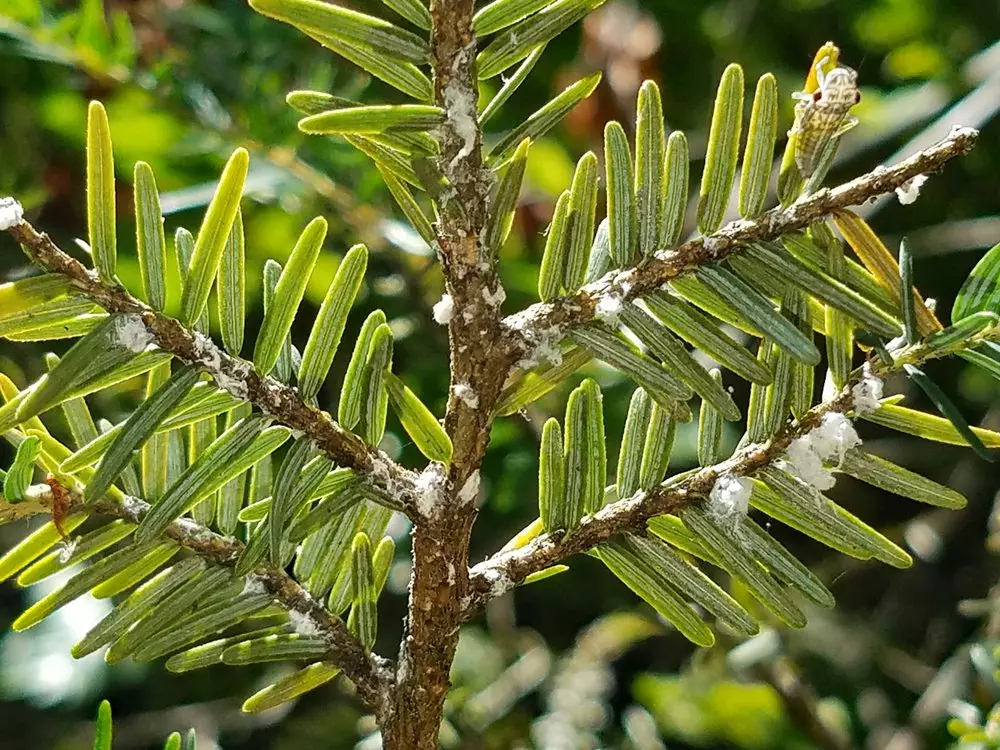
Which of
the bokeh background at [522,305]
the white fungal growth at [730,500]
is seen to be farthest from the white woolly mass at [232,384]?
the bokeh background at [522,305]

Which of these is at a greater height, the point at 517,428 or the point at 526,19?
the point at 526,19

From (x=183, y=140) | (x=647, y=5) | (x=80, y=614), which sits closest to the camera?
(x=183, y=140)

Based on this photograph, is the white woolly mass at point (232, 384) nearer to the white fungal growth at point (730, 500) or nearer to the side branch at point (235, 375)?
the side branch at point (235, 375)

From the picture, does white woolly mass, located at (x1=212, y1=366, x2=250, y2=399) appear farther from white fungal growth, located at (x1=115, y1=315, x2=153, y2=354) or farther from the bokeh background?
the bokeh background

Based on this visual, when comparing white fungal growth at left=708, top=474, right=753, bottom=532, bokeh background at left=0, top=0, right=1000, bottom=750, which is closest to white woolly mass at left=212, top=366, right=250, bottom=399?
white fungal growth at left=708, top=474, right=753, bottom=532

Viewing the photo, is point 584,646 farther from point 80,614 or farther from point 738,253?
point 738,253

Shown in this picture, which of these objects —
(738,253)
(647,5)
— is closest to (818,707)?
(738,253)

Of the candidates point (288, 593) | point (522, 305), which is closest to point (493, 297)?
point (288, 593)

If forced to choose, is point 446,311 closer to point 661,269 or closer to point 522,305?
point 661,269
